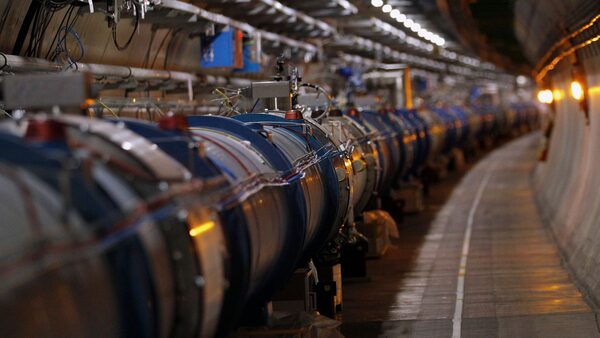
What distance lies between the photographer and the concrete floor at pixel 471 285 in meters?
11.0

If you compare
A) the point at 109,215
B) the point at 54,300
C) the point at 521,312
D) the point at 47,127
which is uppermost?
the point at 47,127

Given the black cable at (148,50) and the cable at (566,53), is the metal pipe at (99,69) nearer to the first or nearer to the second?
the black cable at (148,50)

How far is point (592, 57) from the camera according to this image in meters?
16.2

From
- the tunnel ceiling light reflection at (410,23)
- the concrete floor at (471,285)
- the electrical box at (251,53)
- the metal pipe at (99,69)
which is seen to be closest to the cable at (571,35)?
the concrete floor at (471,285)

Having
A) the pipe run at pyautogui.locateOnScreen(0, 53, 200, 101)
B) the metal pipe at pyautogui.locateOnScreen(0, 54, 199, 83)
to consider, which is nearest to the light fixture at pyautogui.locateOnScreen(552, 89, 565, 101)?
the pipe run at pyautogui.locateOnScreen(0, 53, 200, 101)

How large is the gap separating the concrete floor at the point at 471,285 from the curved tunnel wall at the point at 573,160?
28cm

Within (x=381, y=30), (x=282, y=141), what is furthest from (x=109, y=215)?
(x=381, y=30)

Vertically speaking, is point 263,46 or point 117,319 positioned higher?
point 263,46

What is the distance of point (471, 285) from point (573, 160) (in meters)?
7.36

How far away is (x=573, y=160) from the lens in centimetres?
2042

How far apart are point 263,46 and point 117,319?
20439 millimetres

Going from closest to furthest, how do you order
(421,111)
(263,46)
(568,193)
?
(568,193)
(263,46)
(421,111)

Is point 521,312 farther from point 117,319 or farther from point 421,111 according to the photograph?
point 421,111

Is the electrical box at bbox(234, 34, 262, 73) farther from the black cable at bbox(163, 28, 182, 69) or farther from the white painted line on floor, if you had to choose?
the white painted line on floor
